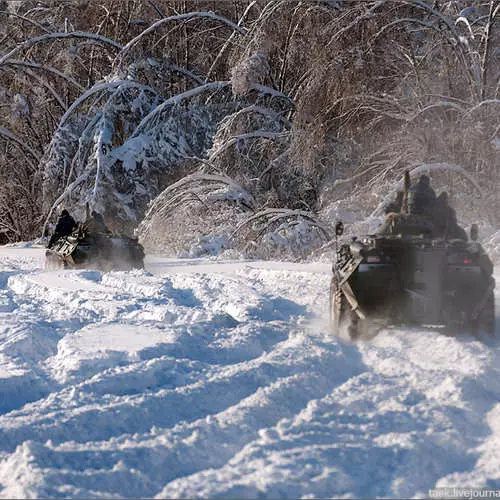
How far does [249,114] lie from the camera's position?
75.2 feet

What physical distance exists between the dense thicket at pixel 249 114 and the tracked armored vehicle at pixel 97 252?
5.92 meters

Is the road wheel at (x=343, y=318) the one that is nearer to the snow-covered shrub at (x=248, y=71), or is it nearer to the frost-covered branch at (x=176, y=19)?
the snow-covered shrub at (x=248, y=71)

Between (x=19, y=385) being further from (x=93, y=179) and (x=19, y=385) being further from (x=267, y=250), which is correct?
(x=93, y=179)

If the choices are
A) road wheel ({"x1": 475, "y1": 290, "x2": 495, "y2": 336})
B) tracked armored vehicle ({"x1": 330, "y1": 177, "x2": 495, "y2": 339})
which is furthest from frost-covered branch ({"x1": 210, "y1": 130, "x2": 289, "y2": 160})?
road wheel ({"x1": 475, "y1": 290, "x2": 495, "y2": 336})

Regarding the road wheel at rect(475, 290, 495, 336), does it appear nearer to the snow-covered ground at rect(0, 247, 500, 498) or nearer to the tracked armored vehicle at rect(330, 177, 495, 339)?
the tracked armored vehicle at rect(330, 177, 495, 339)

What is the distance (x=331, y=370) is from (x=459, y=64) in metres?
14.7

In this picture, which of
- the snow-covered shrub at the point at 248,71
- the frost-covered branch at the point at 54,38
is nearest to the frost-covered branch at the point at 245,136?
the snow-covered shrub at the point at 248,71

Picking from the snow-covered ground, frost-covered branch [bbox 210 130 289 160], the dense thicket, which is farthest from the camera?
frost-covered branch [bbox 210 130 289 160]

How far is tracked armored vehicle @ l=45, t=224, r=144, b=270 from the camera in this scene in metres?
13.8

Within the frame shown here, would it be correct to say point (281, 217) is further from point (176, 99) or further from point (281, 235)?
point (176, 99)

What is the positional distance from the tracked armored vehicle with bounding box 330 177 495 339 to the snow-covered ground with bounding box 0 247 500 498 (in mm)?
210

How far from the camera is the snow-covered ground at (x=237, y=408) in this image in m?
3.56

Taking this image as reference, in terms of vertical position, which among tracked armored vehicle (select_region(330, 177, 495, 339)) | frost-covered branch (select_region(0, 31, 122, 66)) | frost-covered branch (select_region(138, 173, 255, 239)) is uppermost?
frost-covered branch (select_region(0, 31, 122, 66))

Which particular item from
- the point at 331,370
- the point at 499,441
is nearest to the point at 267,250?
the point at 331,370
